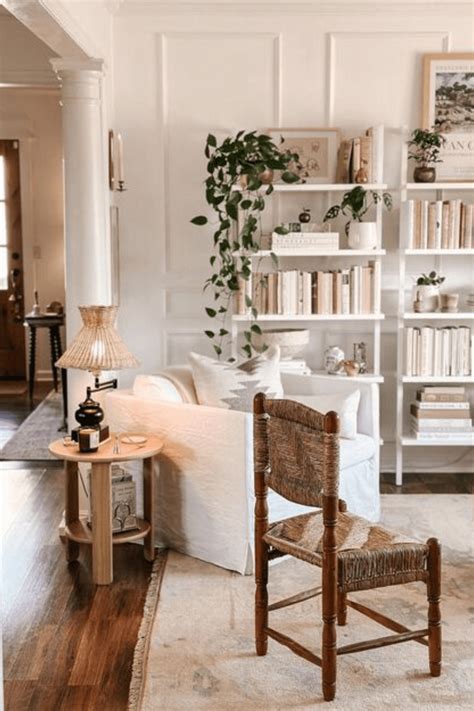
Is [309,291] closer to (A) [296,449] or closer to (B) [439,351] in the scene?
(B) [439,351]

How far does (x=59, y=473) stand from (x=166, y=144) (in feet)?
6.85

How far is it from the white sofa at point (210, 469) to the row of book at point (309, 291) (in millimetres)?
861

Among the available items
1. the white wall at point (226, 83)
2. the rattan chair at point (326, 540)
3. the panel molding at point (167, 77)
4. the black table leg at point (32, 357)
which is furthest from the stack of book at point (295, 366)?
the black table leg at point (32, 357)

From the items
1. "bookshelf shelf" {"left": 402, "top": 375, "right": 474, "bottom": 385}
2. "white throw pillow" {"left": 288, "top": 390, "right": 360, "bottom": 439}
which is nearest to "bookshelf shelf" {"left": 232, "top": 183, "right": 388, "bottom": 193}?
"bookshelf shelf" {"left": 402, "top": 375, "right": 474, "bottom": 385}

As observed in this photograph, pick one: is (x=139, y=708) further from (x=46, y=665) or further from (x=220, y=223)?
(x=220, y=223)

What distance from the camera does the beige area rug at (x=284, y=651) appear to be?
9.48ft

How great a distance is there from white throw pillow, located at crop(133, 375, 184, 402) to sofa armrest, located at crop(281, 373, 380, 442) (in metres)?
0.67

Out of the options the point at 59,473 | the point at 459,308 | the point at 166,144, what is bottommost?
the point at 59,473

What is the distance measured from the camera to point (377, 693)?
292 centimetres

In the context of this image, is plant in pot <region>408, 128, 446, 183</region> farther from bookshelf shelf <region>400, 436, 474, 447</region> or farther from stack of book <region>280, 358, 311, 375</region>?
bookshelf shelf <region>400, 436, 474, 447</region>

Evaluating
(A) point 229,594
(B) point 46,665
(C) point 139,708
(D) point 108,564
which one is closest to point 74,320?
(D) point 108,564

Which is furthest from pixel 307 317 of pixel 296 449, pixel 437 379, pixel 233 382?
pixel 296 449

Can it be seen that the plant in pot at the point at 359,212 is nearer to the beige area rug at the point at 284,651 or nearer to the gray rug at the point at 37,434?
the beige area rug at the point at 284,651

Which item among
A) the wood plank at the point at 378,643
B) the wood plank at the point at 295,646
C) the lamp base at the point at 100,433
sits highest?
the lamp base at the point at 100,433
